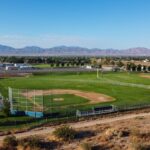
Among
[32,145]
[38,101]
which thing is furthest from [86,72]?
[32,145]

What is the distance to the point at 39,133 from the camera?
37.6 m

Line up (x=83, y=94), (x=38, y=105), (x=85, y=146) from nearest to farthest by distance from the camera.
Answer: (x=85, y=146)
(x=38, y=105)
(x=83, y=94)

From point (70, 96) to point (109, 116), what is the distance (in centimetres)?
1871

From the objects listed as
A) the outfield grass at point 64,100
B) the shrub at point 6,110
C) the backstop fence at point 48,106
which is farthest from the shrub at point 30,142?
the outfield grass at point 64,100

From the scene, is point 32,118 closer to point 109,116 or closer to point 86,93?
point 109,116

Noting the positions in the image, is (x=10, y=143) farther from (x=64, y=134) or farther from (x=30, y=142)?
(x=64, y=134)

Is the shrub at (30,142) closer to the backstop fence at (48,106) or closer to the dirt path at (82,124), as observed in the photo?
the dirt path at (82,124)

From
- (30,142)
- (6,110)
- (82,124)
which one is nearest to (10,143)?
(30,142)

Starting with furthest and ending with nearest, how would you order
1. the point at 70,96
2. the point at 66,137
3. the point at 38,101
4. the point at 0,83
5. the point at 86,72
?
the point at 86,72 < the point at 0,83 < the point at 70,96 < the point at 38,101 < the point at 66,137

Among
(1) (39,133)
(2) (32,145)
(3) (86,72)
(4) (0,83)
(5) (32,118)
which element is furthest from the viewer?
(3) (86,72)

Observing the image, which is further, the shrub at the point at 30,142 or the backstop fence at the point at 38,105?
the backstop fence at the point at 38,105

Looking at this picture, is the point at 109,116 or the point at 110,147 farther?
the point at 109,116

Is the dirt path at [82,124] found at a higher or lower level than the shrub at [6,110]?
lower

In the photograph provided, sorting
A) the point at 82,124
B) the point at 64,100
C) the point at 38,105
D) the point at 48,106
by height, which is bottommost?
the point at 82,124
